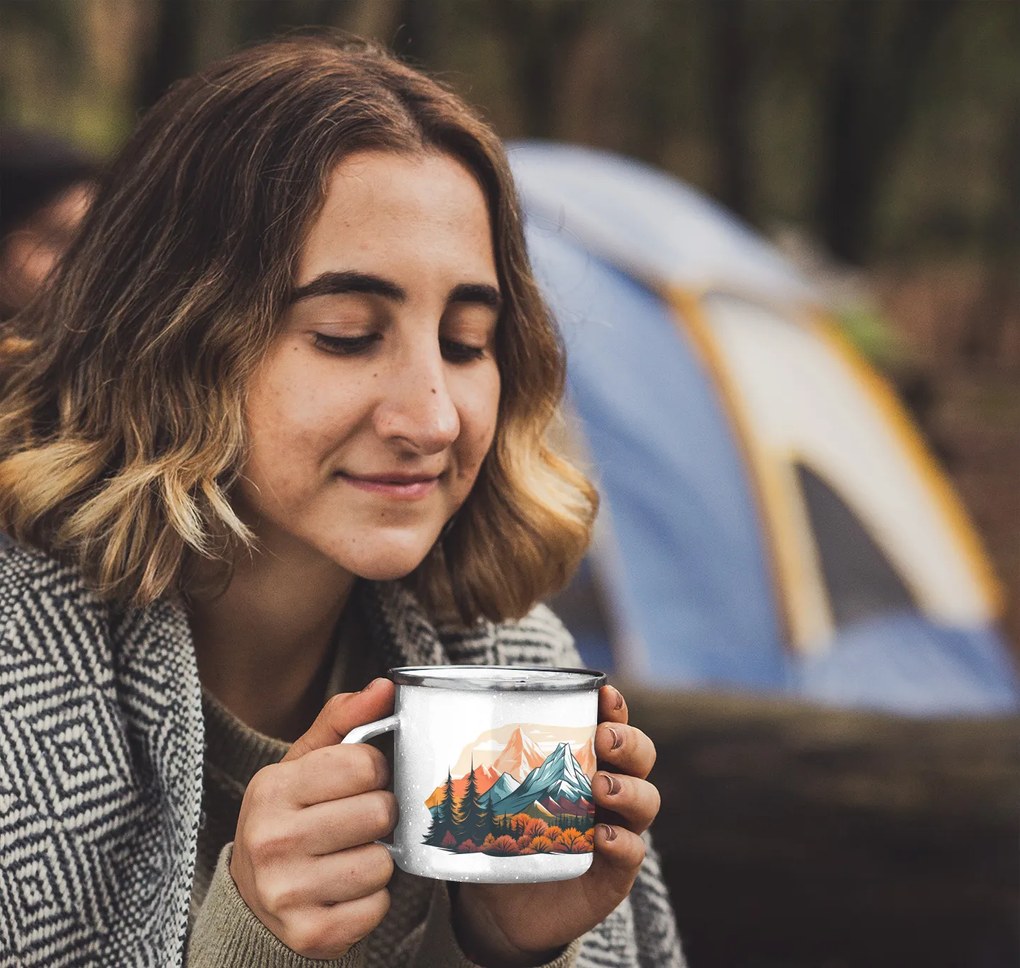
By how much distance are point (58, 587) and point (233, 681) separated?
20 cm

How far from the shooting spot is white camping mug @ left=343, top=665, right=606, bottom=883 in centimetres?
87

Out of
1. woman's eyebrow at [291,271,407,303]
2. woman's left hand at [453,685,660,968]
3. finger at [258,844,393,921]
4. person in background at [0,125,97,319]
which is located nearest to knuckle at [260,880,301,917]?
finger at [258,844,393,921]

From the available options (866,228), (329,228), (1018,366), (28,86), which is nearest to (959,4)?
(866,228)

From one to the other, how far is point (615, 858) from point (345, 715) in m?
0.23

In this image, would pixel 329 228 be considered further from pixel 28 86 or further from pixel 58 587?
pixel 28 86

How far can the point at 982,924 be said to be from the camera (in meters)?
2.72

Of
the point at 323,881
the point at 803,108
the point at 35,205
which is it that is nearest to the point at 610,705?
the point at 323,881

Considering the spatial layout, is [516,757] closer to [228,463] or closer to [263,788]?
[263,788]

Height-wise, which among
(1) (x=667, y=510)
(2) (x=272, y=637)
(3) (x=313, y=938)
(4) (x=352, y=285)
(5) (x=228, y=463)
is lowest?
(3) (x=313, y=938)

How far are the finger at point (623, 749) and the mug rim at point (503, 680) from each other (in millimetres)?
41

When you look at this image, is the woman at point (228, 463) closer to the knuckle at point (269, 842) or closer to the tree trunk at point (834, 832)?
the knuckle at point (269, 842)

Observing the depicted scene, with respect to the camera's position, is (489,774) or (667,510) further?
(667,510)

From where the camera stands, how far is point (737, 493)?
3436 mm

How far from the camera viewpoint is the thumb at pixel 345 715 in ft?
3.00
